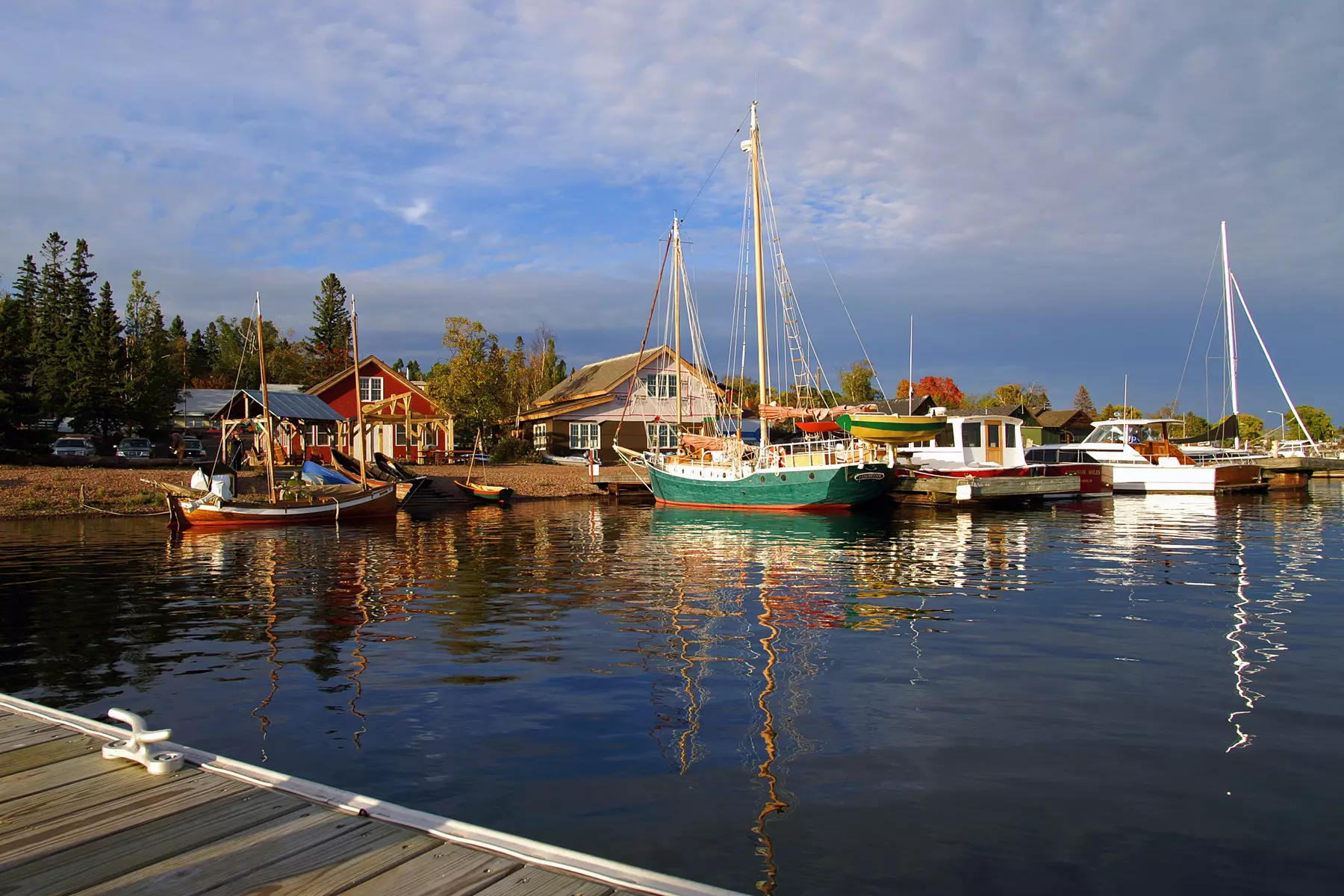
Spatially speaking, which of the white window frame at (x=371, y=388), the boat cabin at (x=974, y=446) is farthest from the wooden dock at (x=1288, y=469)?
the white window frame at (x=371, y=388)

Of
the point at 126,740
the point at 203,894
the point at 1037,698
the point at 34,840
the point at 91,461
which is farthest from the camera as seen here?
the point at 91,461

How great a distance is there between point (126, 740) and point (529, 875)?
3.37m

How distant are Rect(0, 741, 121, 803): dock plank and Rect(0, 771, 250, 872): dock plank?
0.35 metres

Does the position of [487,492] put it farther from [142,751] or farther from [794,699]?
[142,751]

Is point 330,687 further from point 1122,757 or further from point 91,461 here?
point 91,461

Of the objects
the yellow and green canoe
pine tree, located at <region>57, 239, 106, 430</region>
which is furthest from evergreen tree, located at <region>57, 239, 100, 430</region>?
the yellow and green canoe

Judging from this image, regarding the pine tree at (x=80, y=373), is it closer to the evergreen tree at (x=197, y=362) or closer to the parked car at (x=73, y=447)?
the parked car at (x=73, y=447)

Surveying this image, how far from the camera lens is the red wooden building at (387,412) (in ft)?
178

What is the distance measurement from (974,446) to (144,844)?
43.3m

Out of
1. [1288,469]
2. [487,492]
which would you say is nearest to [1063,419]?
[1288,469]

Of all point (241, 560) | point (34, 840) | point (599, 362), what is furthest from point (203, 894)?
point (599, 362)

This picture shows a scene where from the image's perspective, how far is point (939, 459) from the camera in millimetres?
43312

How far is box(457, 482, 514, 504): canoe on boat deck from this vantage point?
4362 centimetres

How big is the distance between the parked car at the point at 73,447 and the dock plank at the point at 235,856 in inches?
2148
